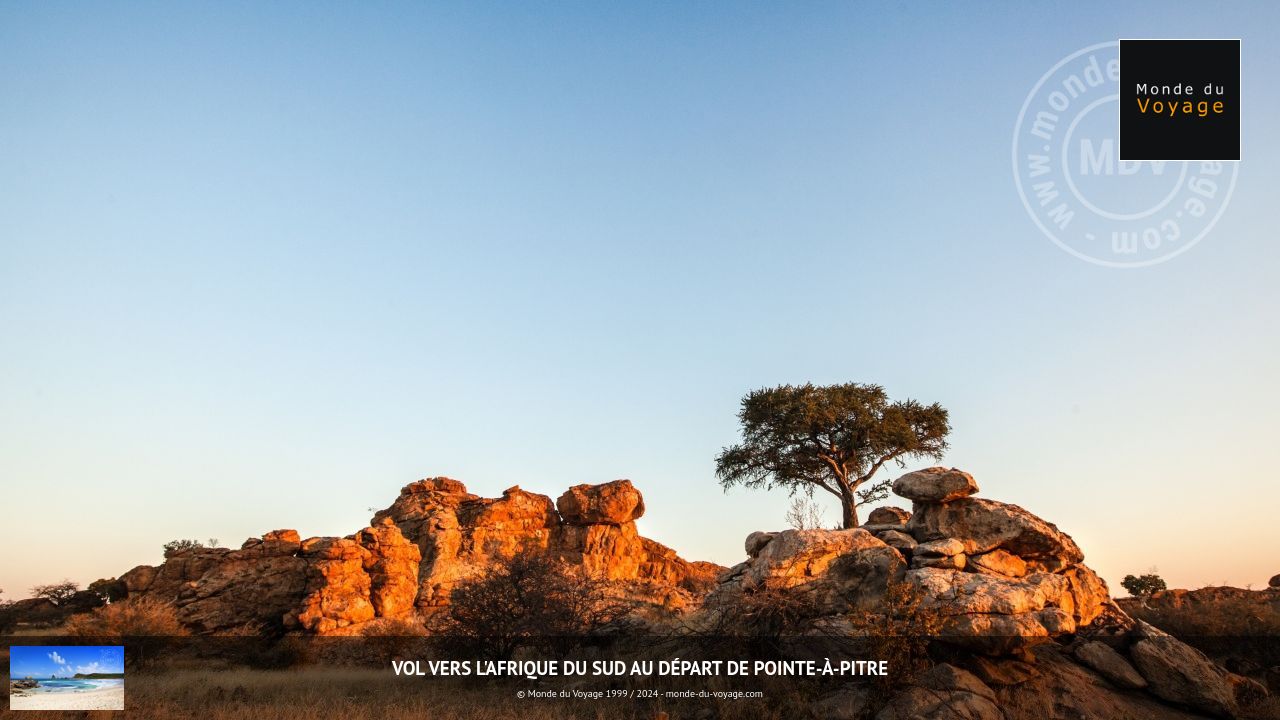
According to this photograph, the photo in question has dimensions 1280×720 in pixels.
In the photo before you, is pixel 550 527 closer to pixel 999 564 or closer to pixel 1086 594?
pixel 999 564

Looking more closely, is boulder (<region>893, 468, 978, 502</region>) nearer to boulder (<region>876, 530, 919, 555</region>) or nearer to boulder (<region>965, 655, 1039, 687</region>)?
boulder (<region>876, 530, 919, 555</region>)

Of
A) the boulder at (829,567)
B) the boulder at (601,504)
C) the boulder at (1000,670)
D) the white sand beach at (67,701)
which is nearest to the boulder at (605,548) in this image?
the boulder at (601,504)

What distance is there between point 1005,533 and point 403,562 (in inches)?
1162

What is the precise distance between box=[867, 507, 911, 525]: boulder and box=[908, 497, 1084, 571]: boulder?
7238mm

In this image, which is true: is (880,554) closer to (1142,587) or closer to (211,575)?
(211,575)

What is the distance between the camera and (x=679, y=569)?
2083 inches

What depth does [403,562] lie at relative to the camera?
3744 centimetres

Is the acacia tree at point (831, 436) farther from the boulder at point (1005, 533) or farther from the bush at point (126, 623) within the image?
the bush at point (126, 623)

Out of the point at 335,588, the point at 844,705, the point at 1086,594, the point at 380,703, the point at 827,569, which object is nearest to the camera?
the point at 844,705

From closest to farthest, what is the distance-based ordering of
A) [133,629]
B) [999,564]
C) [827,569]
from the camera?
[999,564] < [827,569] < [133,629]

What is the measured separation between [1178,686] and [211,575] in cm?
3650

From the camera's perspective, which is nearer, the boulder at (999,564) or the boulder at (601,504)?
the boulder at (999,564)

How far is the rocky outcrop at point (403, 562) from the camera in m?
32.6

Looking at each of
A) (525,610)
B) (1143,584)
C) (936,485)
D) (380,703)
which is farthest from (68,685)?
(1143,584)
